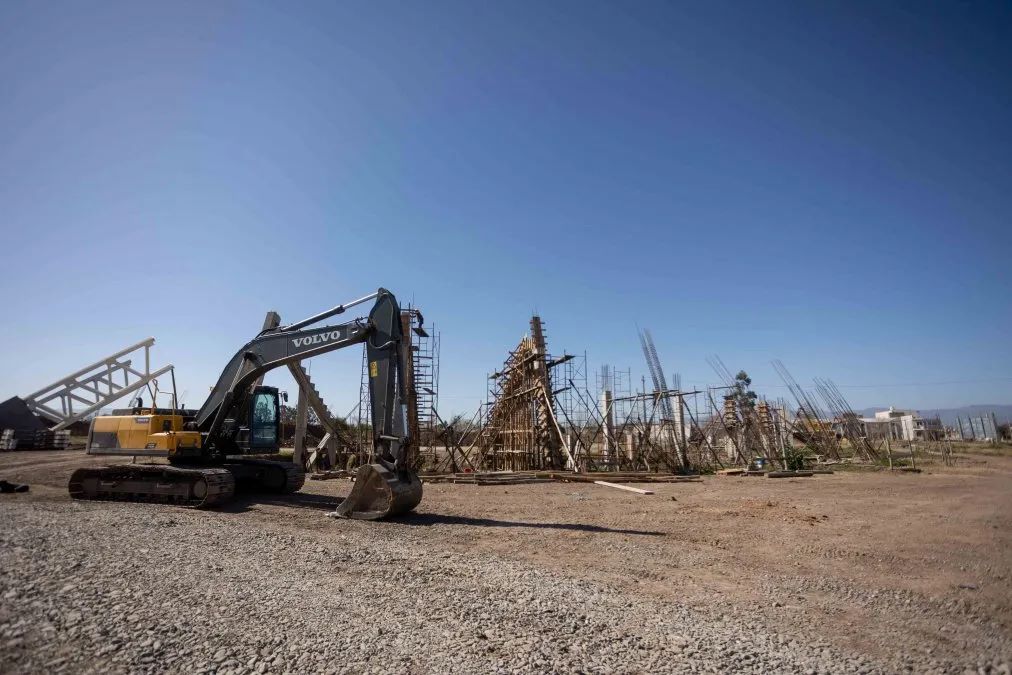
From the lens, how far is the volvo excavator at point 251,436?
10.1m

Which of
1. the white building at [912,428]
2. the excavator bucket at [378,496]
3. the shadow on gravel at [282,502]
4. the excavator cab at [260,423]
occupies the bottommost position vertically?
the white building at [912,428]

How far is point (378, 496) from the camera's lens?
9.95 m

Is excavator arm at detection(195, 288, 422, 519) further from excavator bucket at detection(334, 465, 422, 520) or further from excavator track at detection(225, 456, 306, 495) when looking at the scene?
excavator track at detection(225, 456, 306, 495)

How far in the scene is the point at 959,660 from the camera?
404 cm

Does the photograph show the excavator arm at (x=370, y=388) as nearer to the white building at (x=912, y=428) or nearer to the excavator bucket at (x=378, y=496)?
the excavator bucket at (x=378, y=496)

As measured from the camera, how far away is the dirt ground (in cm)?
480

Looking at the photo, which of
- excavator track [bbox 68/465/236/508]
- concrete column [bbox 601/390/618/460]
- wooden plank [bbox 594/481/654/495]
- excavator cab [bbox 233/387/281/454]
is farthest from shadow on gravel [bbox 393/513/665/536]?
concrete column [bbox 601/390/618/460]

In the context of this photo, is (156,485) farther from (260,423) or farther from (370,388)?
(370,388)

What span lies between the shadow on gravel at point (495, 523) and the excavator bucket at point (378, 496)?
35 cm

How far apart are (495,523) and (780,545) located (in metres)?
4.94

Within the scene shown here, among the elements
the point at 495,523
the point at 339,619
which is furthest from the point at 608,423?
the point at 339,619

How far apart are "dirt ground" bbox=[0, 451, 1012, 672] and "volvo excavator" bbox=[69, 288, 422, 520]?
0.72 metres

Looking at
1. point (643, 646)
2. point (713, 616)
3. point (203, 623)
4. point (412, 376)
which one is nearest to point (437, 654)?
point (643, 646)

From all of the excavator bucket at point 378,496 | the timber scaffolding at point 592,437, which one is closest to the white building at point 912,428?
the timber scaffolding at point 592,437
